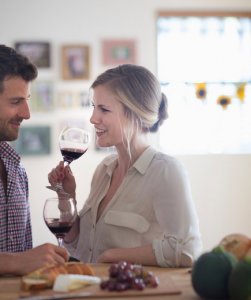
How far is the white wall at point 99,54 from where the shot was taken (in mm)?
3996

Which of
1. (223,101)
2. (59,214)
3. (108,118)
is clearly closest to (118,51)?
(223,101)

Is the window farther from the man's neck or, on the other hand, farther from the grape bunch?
the grape bunch

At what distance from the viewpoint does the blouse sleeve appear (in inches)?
55.5

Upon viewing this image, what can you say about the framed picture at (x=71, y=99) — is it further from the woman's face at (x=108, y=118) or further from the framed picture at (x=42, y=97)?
the woman's face at (x=108, y=118)

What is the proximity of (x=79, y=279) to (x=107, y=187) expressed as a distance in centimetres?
82

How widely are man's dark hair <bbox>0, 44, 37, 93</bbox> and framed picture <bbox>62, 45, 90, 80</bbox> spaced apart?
201 centimetres

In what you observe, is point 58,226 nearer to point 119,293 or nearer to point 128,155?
point 119,293

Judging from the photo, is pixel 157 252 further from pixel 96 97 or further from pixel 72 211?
pixel 96 97

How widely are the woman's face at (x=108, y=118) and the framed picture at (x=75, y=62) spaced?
2.23 meters

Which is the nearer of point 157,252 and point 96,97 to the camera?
point 157,252

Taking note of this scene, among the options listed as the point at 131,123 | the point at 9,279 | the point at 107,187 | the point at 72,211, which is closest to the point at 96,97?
the point at 131,123

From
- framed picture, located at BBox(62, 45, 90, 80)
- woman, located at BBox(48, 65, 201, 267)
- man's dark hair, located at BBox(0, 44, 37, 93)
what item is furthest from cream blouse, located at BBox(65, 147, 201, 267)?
framed picture, located at BBox(62, 45, 90, 80)

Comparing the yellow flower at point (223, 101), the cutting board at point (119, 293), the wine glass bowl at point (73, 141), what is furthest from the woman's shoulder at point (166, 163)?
the yellow flower at point (223, 101)

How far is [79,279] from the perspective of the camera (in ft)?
3.43
